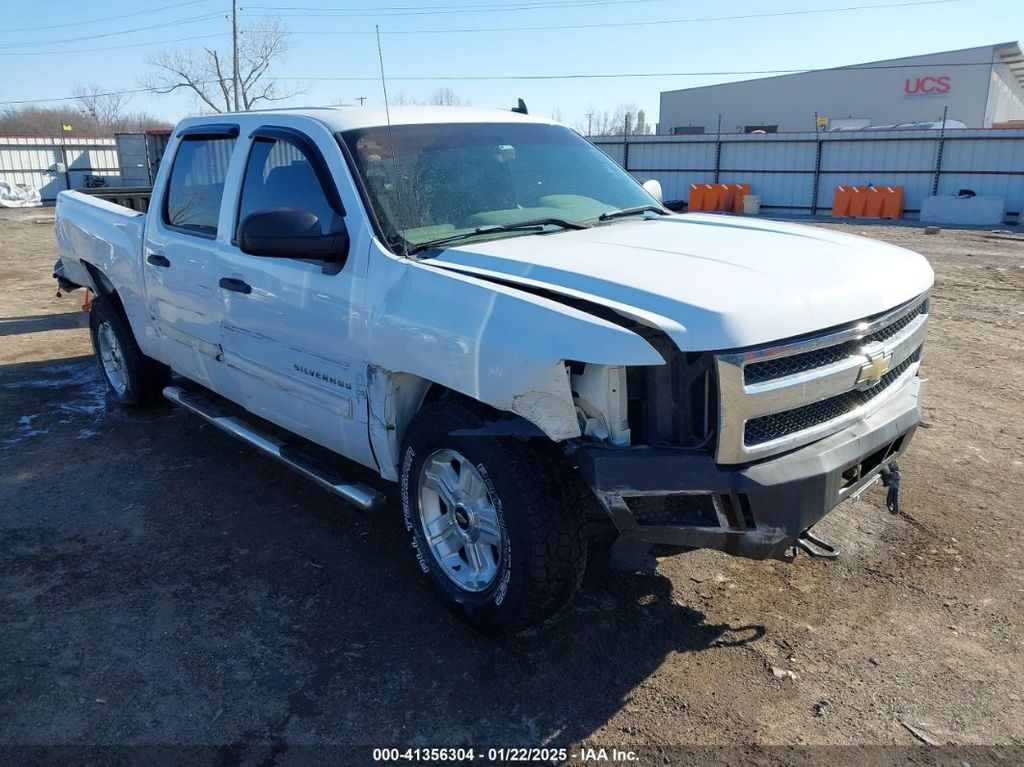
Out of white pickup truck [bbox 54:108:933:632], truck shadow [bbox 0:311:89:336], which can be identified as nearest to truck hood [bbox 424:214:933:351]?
white pickup truck [bbox 54:108:933:632]

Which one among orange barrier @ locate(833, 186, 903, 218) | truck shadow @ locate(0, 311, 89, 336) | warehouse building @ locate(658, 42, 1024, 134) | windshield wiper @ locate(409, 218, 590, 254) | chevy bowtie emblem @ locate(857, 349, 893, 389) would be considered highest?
warehouse building @ locate(658, 42, 1024, 134)

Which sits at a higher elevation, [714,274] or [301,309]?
[714,274]

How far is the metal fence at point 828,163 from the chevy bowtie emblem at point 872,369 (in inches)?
975

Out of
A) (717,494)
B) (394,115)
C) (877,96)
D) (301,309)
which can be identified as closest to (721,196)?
(877,96)

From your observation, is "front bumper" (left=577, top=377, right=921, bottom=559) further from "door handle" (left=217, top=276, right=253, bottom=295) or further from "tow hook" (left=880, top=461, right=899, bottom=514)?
"door handle" (left=217, top=276, right=253, bottom=295)

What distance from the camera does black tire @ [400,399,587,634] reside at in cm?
291

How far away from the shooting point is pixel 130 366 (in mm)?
5961

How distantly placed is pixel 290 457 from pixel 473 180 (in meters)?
1.66

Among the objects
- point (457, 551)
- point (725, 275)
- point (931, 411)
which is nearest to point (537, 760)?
point (457, 551)

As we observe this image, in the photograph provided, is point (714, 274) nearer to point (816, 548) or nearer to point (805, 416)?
point (805, 416)

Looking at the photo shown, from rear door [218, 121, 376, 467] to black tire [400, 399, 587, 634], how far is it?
633mm

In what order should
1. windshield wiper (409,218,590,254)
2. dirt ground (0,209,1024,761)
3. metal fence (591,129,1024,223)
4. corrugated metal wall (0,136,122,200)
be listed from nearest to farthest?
1. dirt ground (0,209,1024,761)
2. windshield wiper (409,218,590,254)
3. metal fence (591,129,1024,223)
4. corrugated metal wall (0,136,122,200)

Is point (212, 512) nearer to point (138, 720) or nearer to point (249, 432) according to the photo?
point (249, 432)

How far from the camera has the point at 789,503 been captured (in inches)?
104
